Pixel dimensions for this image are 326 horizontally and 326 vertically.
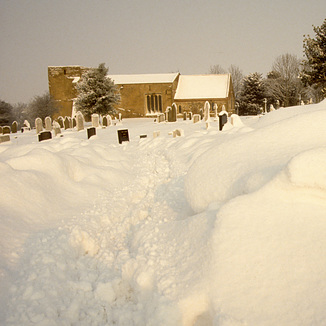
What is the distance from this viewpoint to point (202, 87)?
40531 millimetres

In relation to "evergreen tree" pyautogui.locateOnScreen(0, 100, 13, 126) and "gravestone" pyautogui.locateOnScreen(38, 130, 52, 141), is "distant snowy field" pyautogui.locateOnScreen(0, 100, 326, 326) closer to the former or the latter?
"gravestone" pyautogui.locateOnScreen(38, 130, 52, 141)

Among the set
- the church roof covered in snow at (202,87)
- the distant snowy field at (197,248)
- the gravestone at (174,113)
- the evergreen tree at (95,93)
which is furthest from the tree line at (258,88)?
the distant snowy field at (197,248)

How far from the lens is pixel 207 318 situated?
2289 mm

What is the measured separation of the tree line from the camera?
75.7 ft

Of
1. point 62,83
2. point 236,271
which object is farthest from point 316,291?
point 62,83

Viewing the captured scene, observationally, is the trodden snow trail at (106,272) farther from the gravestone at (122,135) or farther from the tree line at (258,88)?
the tree line at (258,88)

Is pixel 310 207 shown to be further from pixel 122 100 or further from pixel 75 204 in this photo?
pixel 122 100

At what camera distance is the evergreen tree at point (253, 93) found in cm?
4119

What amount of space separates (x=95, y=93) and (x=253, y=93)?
24.7 metres

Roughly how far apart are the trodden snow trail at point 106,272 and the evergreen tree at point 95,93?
27094mm

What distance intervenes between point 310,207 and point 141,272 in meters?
1.80

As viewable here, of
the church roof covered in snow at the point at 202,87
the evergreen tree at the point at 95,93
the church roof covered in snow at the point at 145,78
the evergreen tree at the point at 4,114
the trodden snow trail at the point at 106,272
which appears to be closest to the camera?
the trodden snow trail at the point at 106,272

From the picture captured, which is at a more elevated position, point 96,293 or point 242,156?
point 242,156

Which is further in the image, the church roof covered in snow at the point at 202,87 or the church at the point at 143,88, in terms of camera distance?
the church at the point at 143,88
